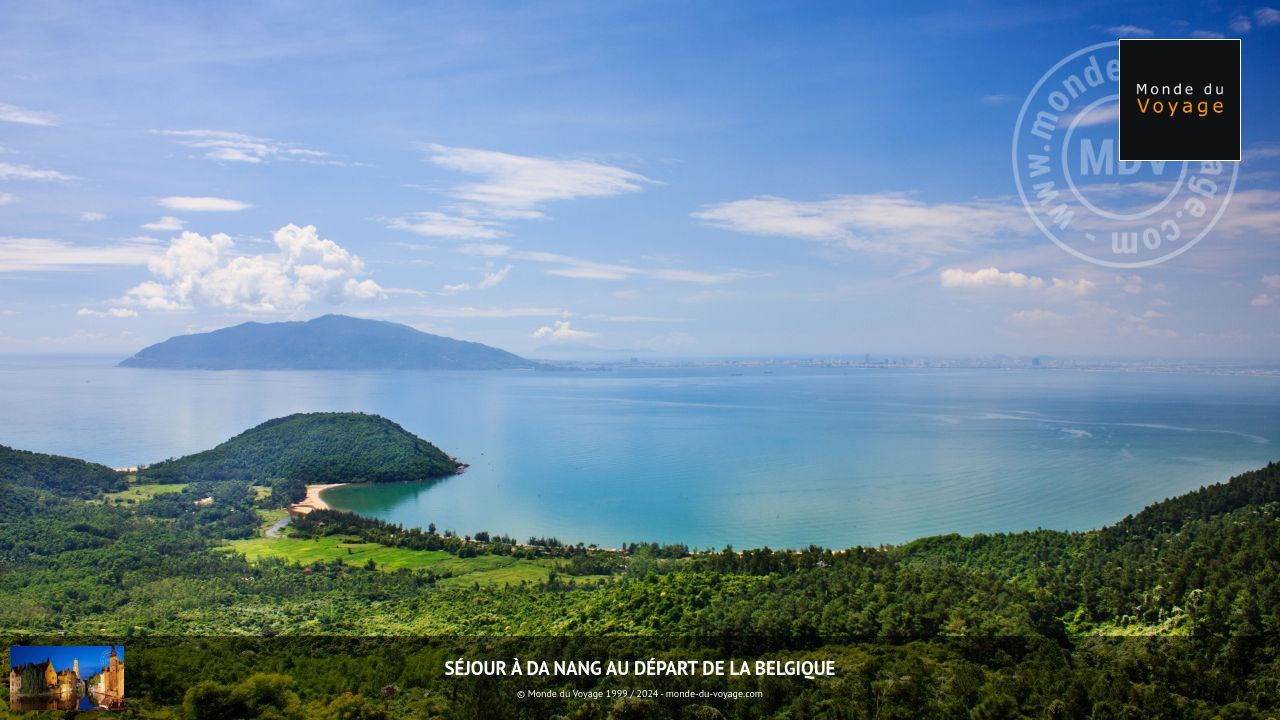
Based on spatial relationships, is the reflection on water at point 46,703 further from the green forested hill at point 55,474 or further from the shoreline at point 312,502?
the green forested hill at point 55,474

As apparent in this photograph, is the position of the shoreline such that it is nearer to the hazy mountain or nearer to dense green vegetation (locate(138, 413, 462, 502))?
dense green vegetation (locate(138, 413, 462, 502))

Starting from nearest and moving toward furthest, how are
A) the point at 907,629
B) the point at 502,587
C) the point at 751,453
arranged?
the point at 907,629
the point at 502,587
the point at 751,453

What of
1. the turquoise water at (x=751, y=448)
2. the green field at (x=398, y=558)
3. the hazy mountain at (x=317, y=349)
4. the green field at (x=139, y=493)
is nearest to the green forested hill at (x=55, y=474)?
the green field at (x=139, y=493)

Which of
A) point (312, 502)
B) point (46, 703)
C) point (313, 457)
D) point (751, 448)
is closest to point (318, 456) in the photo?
point (313, 457)

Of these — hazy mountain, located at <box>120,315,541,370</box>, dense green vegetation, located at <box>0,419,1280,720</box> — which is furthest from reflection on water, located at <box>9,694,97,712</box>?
hazy mountain, located at <box>120,315,541,370</box>

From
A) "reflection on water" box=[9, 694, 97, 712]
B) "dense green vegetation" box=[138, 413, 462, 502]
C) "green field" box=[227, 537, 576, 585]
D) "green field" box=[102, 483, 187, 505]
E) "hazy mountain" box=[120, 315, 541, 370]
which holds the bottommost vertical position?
"green field" box=[227, 537, 576, 585]

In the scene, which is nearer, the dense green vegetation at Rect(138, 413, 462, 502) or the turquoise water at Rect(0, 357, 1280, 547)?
the turquoise water at Rect(0, 357, 1280, 547)

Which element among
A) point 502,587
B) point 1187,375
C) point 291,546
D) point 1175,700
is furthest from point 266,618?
point 1187,375

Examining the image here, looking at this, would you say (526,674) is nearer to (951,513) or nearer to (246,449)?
(951,513)
